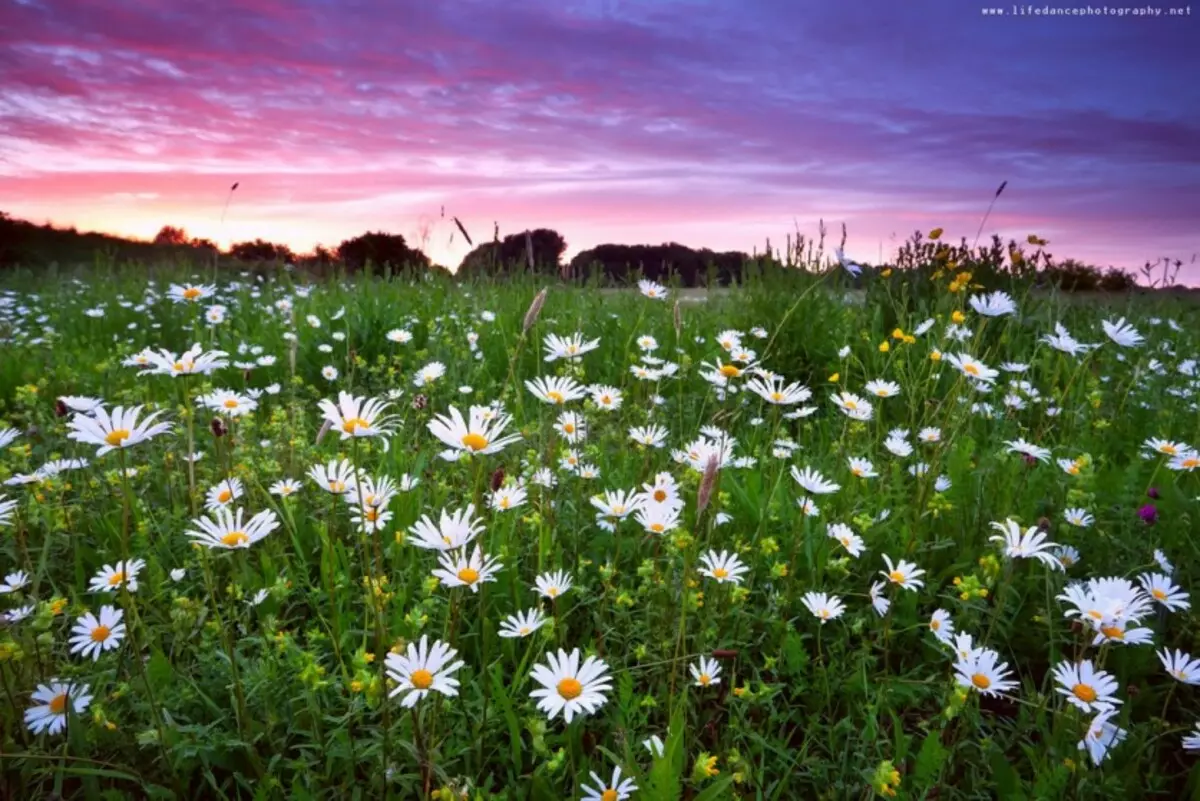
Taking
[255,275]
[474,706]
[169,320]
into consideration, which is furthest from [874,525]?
[255,275]

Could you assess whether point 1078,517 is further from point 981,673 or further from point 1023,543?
point 981,673

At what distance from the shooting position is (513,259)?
757cm

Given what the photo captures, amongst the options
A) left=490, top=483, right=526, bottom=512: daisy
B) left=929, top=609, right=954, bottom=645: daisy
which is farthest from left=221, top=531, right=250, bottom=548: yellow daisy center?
left=929, top=609, right=954, bottom=645: daisy

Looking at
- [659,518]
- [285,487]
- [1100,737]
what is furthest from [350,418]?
[1100,737]

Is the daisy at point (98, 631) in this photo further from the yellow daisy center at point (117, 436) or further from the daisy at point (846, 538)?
the daisy at point (846, 538)

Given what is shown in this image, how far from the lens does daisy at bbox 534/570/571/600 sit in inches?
65.7

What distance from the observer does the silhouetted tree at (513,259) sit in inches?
282

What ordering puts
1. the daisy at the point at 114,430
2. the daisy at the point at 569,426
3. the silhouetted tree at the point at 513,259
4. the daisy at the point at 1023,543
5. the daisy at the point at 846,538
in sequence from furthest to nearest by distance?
the silhouetted tree at the point at 513,259 < the daisy at the point at 569,426 < the daisy at the point at 846,538 < the daisy at the point at 1023,543 < the daisy at the point at 114,430

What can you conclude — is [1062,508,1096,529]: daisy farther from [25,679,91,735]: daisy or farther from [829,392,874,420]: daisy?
[25,679,91,735]: daisy

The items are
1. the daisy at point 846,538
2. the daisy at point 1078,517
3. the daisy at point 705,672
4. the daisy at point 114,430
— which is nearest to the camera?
the daisy at point 114,430

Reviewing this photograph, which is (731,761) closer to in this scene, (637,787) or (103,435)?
(637,787)

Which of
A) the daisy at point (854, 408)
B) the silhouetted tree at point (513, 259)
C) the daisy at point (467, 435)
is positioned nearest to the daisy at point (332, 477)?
the daisy at point (467, 435)

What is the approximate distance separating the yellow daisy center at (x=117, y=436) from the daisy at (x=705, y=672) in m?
1.20

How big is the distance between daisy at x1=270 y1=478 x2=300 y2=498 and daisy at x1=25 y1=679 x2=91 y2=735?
2.07ft
